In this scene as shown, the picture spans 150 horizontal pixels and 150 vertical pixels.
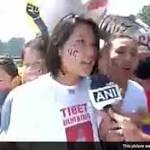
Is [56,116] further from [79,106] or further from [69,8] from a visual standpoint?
[69,8]

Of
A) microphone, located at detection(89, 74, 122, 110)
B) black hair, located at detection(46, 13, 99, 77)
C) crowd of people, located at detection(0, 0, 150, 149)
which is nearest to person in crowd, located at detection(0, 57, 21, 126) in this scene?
crowd of people, located at detection(0, 0, 150, 149)

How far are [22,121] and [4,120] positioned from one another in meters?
0.12

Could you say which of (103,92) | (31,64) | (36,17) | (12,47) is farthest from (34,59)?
(103,92)

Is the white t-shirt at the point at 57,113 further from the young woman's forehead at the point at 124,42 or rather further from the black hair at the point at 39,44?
the young woman's forehead at the point at 124,42

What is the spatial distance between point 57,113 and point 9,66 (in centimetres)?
44

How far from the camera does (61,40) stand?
344cm

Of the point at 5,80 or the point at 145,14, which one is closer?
the point at 145,14

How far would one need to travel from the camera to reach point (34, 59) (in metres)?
3.50

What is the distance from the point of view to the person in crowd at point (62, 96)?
3443 millimetres

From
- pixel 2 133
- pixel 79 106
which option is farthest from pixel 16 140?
pixel 79 106

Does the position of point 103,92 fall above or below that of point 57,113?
above

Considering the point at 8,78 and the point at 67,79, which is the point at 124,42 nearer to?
the point at 67,79

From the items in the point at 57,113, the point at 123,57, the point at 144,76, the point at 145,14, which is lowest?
the point at 57,113

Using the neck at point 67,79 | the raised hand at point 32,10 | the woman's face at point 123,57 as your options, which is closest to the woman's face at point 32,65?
the neck at point 67,79
